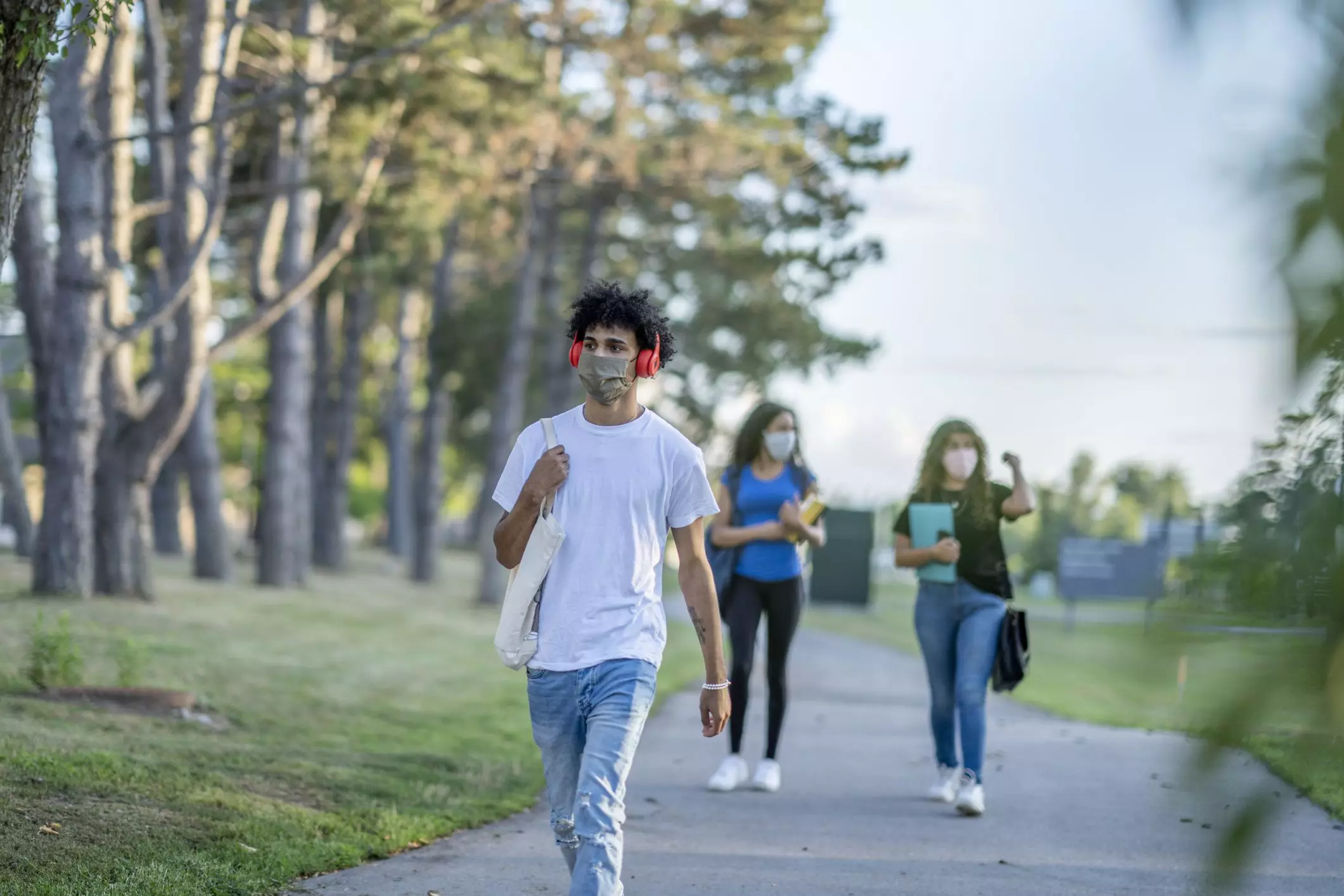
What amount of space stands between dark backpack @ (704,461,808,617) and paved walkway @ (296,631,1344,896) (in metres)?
1.19

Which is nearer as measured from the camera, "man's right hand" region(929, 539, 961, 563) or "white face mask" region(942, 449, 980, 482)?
"man's right hand" region(929, 539, 961, 563)

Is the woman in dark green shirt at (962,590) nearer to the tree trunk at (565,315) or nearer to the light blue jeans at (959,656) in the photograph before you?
the light blue jeans at (959,656)

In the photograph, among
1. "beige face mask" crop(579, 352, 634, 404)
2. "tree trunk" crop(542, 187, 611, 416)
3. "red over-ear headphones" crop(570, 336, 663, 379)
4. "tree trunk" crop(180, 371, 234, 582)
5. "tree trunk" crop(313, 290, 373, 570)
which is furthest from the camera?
"tree trunk" crop(313, 290, 373, 570)

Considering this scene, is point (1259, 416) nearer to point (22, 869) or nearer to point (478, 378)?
point (22, 869)

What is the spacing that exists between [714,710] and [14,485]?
22360 millimetres

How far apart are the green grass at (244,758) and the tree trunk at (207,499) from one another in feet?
18.8

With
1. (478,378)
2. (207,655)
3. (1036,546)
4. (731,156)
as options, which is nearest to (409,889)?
(207,655)

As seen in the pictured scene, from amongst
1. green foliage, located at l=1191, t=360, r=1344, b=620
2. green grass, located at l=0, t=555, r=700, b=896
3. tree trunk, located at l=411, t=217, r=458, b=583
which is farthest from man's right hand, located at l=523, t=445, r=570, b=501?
tree trunk, located at l=411, t=217, r=458, b=583

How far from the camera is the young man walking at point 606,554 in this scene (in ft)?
16.4

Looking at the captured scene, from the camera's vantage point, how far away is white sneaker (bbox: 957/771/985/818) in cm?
881

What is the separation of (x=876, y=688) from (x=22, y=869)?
1288 centimetres

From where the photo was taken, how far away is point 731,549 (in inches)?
381

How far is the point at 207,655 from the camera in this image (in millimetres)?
14086

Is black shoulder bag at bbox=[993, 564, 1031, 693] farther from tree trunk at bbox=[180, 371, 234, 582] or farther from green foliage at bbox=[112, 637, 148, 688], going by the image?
tree trunk at bbox=[180, 371, 234, 582]
